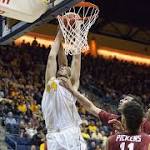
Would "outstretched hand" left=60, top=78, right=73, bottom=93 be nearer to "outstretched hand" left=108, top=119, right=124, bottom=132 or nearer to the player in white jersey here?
the player in white jersey

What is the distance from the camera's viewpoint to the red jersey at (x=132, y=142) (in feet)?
12.4

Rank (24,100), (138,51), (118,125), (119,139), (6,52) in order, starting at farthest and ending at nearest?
(138,51) → (6,52) → (24,100) → (118,125) → (119,139)

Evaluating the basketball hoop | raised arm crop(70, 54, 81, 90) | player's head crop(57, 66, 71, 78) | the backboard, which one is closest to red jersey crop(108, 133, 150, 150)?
player's head crop(57, 66, 71, 78)

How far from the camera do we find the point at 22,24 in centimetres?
730

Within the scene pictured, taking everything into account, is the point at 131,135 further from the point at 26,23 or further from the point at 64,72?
the point at 26,23

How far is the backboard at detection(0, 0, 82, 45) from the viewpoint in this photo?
651 centimetres

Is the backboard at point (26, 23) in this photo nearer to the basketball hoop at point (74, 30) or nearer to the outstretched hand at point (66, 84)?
the basketball hoop at point (74, 30)

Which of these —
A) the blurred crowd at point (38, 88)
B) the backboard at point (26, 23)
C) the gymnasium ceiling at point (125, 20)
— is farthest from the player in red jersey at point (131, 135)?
the gymnasium ceiling at point (125, 20)

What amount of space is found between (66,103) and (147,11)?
18.0 m

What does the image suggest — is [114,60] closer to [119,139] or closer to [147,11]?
[147,11]

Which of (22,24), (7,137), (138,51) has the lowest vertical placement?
(7,137)

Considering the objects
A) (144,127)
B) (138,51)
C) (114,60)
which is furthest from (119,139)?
(138,51)

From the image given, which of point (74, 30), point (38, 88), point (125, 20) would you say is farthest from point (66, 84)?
point (125, 20)

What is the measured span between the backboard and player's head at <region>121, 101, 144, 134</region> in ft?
9.38
